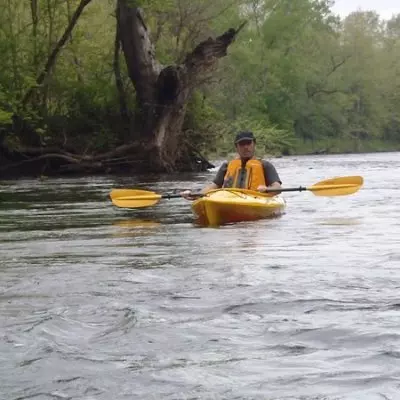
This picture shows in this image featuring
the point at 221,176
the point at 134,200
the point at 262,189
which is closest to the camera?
the point at 262,189

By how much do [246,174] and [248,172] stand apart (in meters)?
0.03

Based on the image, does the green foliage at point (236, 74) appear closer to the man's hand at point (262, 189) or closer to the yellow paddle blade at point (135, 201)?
the yellow paddle blade at point (135, 201)

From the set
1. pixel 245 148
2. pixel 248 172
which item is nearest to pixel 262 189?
pixel 248 172

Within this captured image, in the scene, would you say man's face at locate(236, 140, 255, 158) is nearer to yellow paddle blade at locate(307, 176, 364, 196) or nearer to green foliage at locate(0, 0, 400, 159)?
yellow paddle blade at locate(307, 176, 364, 196)

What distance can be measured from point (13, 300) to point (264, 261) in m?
2.18

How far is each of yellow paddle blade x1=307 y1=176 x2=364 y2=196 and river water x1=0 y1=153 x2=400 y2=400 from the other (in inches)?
74.8

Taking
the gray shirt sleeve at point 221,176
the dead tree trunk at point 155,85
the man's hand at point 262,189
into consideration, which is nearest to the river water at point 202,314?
the man's hand at point 262,189

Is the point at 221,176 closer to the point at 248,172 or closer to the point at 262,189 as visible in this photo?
the point at 248,172

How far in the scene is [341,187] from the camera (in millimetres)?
11398

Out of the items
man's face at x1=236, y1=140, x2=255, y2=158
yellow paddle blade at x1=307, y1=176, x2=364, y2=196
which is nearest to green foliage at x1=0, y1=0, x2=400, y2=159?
yellow paddle blade at x1=307, y1=176, x2=364, y2=196

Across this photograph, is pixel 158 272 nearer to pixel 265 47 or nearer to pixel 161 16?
pixel 161 16

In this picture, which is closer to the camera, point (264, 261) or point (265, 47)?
point (264, 261)

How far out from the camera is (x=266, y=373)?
12.1 ft

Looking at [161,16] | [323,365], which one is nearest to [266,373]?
[323,365]
